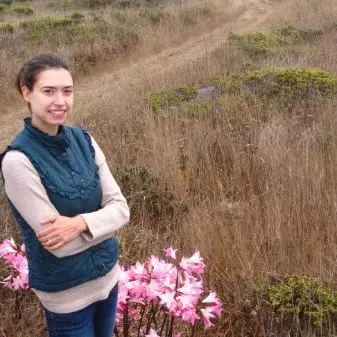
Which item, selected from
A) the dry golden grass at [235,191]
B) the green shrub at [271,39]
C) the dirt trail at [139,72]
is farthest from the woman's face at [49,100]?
the green shrub at [271,39]

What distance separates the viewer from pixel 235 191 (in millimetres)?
4133

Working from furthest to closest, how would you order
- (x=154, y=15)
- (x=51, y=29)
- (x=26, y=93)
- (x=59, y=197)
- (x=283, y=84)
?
(x=154, y=15) < (x=51, y=29) < (x=283, y=84) < (x=26, y=93) < (x=59, y=197)

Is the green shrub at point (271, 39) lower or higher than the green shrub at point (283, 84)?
higher

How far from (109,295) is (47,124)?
0.75 m

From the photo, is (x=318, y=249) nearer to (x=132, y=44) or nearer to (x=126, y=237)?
(x=126, y=237)

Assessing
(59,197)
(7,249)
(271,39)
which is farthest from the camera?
(271,39)

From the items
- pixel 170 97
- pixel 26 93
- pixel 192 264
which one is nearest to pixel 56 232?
pixel 26 93

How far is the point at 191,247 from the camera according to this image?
3.22 meters

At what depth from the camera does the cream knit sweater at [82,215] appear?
1.73 meters

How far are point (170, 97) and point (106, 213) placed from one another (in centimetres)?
516

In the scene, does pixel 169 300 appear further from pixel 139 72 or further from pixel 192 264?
pixel 139 72

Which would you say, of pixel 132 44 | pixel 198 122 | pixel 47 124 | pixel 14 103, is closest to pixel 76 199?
pixel 47 124

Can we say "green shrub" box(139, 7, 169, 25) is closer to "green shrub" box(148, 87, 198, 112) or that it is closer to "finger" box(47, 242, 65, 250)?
"green shrub" box(148, 87, 198, 112)

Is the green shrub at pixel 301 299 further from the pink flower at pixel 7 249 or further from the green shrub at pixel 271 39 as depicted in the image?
the green shrub at pixel 271 39
